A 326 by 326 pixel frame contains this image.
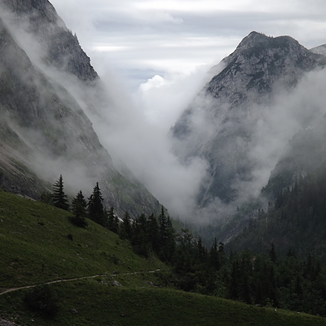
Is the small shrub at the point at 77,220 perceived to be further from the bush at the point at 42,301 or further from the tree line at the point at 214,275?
the bush at the point at 42,301

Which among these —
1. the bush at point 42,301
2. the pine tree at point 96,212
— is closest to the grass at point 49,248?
the bush at point 42,301

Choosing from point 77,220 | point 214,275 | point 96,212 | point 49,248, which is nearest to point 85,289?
point 49,248

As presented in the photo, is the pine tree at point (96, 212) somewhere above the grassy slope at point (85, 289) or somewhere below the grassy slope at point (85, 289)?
above

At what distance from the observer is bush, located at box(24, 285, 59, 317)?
5431cm

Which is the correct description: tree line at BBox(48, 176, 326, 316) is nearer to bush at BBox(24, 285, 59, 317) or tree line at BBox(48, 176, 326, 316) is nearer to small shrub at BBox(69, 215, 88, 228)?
small shrub at BBox(69, 215, 88, 228)


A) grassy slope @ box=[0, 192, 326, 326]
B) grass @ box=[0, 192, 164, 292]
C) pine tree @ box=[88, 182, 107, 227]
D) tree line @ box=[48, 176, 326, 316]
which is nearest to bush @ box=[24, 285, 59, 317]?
grassy slope @ box=[0, 192, 326, 326]

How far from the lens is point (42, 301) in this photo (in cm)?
5478

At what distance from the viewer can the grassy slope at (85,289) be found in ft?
192

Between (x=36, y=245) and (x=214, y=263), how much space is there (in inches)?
3248

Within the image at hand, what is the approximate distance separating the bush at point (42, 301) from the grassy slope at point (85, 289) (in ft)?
2.87

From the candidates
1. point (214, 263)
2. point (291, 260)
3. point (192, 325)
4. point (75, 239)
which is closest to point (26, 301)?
point (192, 325)

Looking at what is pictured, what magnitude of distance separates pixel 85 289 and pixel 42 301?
32.0 ft

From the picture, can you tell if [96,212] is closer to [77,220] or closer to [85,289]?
[77,220]

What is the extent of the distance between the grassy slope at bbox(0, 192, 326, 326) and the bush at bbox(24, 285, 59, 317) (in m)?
0.87
